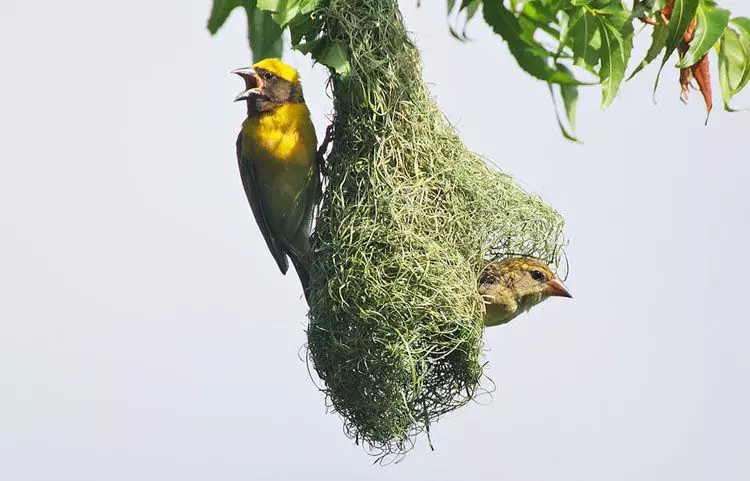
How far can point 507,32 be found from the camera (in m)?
3.48

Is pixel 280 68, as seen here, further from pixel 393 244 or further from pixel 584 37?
pixel 584 37

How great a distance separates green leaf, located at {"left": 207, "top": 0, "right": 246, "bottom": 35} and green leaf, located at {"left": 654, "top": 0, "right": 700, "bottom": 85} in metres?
1.34

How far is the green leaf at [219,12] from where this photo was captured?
10.5 feet

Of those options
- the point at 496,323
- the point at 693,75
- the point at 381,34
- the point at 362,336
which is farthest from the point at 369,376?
the point at 693,75

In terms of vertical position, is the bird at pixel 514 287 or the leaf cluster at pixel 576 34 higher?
the leaf cluster at pixel 576 34

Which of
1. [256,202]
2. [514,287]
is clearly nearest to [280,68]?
[256,202]

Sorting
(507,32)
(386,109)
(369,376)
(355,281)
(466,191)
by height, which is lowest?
(369,376)

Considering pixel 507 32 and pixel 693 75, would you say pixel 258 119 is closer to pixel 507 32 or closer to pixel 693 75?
pixel 507 32

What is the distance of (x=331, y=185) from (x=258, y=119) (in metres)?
0.80

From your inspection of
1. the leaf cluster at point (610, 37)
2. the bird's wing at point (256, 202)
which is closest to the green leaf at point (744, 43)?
the leaf cluster at point (610, 37)

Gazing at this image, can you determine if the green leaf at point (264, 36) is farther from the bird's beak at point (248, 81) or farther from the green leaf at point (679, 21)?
the green leaf at point (679, 21)

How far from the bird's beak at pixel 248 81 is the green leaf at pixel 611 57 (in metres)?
1.55

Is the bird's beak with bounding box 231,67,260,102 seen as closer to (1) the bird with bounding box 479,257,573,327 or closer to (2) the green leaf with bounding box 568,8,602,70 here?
(1) the bird with bounding box 479,257,573,327

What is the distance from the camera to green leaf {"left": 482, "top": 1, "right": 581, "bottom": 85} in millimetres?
3463
